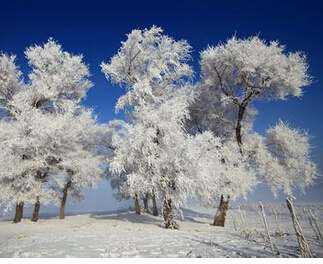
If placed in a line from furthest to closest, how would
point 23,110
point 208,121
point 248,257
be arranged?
point 208,121 → point 23,110 → point 248,257

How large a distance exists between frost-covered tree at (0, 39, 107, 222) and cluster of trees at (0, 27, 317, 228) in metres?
0.06

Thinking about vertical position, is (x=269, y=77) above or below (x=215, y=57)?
below

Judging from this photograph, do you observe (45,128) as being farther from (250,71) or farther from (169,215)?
(250,71)

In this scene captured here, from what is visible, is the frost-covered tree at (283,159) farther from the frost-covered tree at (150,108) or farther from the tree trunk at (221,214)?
the frost-covered tree at (150,108)

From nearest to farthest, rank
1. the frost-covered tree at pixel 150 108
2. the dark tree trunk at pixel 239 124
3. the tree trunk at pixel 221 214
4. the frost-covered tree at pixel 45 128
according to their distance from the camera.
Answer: the frost-covered tree at pixel 150 108 → the frost-covered tree at pixel 45 128 → the tree trunk at pixel 221 214 → the dark tree trunk at pixel 239 124

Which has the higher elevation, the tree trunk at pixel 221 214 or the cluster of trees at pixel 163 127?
the cluster of trees at pixel 163 127

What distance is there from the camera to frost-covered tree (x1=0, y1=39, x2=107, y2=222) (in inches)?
650

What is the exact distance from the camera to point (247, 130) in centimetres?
2034

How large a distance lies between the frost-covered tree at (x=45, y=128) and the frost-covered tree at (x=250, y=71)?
824 cm

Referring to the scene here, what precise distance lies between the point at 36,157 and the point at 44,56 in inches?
246

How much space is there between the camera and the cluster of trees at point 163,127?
14547mm

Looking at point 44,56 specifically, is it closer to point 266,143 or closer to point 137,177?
point 137,177

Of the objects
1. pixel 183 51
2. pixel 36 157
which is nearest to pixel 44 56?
pixel 36 157

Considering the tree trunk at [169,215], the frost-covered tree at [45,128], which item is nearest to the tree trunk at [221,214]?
the tree trunk at [169,215]
